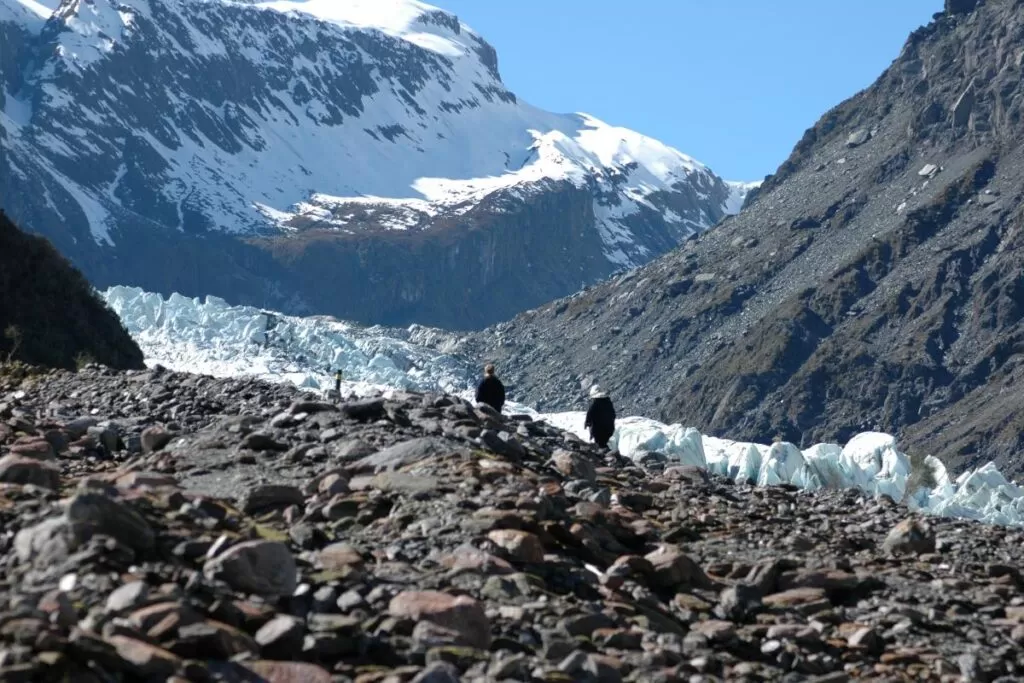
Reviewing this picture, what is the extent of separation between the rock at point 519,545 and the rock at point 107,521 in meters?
2.33

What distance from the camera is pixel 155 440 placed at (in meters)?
15.8

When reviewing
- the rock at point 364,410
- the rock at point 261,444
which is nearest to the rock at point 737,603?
the rock at point 261,444

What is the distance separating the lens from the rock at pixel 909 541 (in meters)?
13.6

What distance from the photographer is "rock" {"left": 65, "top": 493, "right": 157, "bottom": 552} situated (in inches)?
332

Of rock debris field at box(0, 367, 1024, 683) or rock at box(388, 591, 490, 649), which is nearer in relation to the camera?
rock debris field at box(0, 367, 1024, 683)

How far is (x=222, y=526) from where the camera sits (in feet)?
32.4

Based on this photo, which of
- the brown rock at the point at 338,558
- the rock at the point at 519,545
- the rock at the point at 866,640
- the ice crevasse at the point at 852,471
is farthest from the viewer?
the ice crevasse at the point at 852,471

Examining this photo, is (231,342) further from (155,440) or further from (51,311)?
(155,440)

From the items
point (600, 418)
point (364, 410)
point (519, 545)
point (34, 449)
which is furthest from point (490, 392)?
point (519, 545)

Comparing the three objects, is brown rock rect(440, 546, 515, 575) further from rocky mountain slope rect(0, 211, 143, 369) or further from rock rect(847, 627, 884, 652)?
rocky mountain slope rect(0, 211, 143, 369)

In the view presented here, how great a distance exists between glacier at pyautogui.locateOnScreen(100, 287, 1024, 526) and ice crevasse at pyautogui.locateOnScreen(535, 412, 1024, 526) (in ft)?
0.21

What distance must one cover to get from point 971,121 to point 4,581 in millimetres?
198947

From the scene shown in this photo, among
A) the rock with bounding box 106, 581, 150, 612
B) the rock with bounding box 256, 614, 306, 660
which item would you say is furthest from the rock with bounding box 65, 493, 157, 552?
the rock with bounding box 256, 614, 306, 660

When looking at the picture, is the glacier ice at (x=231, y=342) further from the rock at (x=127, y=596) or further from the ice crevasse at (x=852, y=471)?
the rock at (x=127, y=596)
